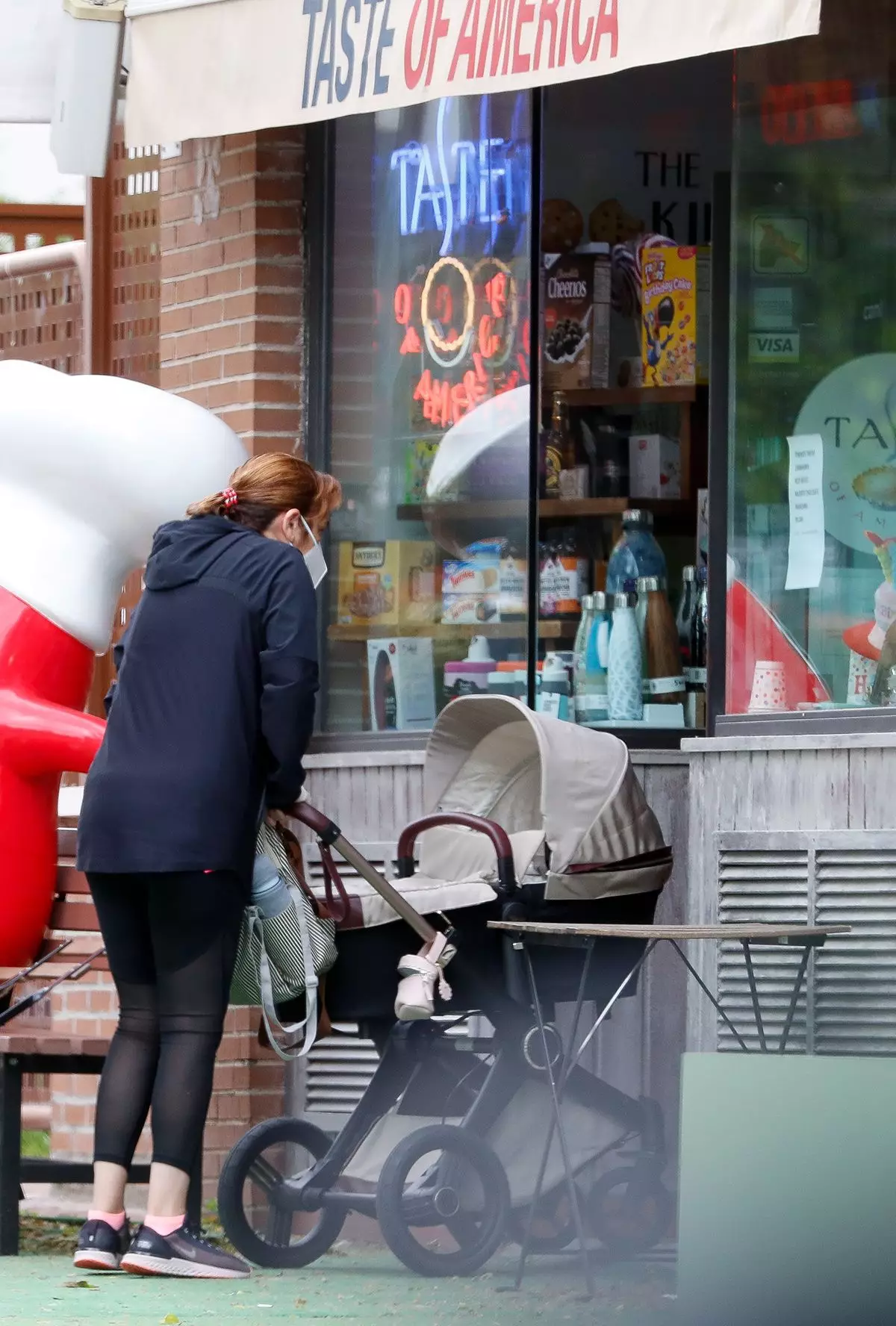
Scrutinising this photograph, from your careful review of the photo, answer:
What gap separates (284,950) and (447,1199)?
653 mm

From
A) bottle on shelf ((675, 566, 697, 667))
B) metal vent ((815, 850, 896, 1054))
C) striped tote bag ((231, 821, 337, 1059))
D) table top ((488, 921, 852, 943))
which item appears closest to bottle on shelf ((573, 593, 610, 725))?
bottle on shelf ((675, 566, 697, 667))

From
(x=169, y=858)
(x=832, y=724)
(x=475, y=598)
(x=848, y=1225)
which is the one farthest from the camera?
(x=475, y=598)

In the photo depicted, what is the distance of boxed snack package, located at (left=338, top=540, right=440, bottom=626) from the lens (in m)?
6.89

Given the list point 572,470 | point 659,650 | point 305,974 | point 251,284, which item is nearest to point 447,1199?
point 305,974

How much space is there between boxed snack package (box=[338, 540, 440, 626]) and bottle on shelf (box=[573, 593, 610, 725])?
432 millimetres

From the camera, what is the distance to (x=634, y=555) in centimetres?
702

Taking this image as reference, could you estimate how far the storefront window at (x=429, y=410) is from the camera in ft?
22.1

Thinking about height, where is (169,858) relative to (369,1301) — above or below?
above

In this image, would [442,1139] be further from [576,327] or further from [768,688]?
[576,327]

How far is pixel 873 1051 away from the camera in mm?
5676

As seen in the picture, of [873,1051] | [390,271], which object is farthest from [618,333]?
[873,1051]

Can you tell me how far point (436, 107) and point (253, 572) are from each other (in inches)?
92.9

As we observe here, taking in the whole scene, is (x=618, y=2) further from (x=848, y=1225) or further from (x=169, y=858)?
(x=848, y=1225)

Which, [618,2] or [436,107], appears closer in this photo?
[618,2]
